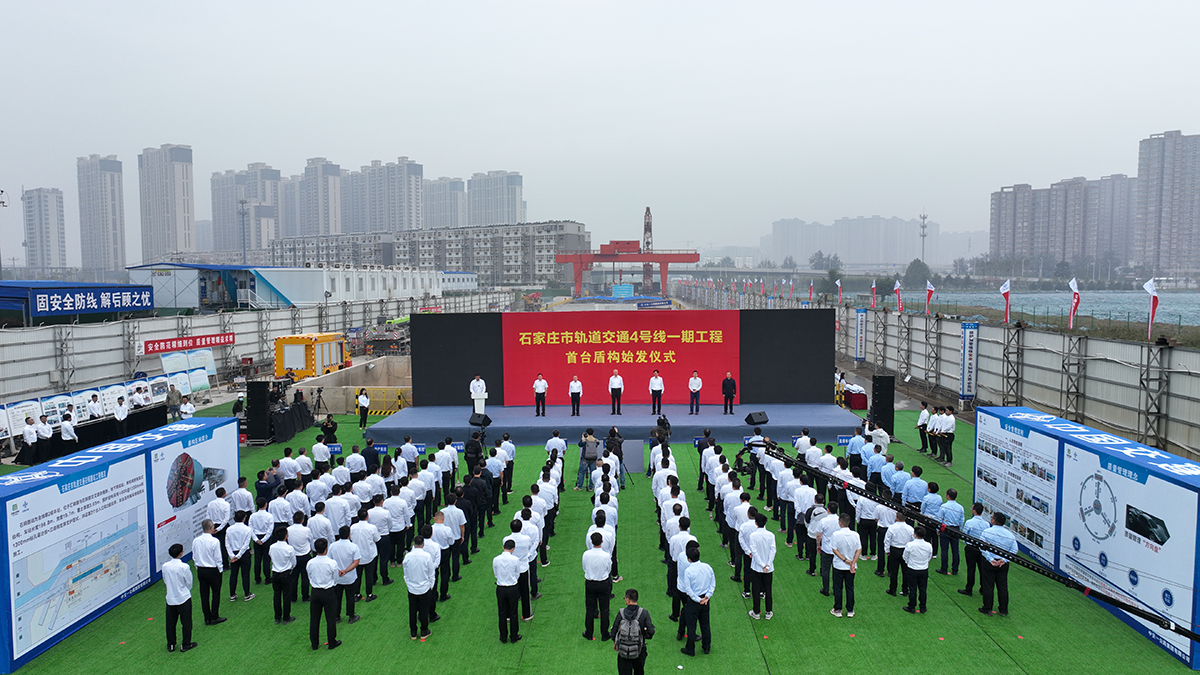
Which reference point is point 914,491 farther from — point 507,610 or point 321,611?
point 321,611

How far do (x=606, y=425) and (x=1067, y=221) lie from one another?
98.3 metres

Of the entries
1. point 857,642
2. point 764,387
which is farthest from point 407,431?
point 857,642

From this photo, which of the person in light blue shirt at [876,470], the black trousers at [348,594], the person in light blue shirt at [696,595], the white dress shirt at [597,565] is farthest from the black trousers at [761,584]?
the black trousers at [348,594]

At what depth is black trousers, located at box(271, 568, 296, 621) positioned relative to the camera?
654 cm

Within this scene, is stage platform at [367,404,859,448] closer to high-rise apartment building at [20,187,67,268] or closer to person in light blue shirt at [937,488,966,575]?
person in light blue shirt at [937,488,966,575]

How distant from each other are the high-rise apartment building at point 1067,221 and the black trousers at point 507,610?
325 ft

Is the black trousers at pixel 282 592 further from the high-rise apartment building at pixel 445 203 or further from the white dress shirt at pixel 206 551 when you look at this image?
the high-rise apartment building at pixel 445 203

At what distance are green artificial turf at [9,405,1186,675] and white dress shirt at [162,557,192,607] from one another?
0.52 m

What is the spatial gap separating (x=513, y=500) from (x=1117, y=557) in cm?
771

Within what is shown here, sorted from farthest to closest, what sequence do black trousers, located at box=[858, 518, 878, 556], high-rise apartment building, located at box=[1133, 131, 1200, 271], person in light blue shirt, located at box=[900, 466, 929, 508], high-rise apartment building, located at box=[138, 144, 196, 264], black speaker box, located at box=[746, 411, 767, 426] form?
1. high-rise apartment building, located at box=[138, 144, 196, 264]
2. high-rise apartment building, located at box=[1133, 131, 1200, 271]
3. black speaker box, located at box=[746, 411, 767, 426]
4. person in light blue shirt, located at box=[900, 466, 929, 508]
5. black trousers, located at box=[858, 518, 878, 556]

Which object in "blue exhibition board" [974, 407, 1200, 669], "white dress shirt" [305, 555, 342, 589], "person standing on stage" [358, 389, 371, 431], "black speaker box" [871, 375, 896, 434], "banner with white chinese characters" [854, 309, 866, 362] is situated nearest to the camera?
"blue exhibition board" [974, 407, 1200, 669]

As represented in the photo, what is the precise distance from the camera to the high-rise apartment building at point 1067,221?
87938 mm

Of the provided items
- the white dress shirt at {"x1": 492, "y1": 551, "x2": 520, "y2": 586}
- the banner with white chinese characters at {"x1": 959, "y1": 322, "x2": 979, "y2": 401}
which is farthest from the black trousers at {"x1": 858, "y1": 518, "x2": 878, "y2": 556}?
the banner with white chinese characters at {"x1": 959, "y1": 322, "x2": 979, "y2": 401}

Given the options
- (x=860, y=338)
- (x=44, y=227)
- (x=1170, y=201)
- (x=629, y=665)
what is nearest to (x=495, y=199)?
(x=44, y=227)
